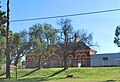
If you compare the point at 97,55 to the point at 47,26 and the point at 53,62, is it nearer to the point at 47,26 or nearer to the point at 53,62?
the point at 53,62

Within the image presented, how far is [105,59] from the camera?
89.3 m

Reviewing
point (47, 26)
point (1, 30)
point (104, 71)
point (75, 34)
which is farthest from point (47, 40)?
point (1, 30)

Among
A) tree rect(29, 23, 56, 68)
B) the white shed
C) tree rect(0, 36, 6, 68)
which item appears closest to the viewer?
tree rect(0, 36, 6, 68)

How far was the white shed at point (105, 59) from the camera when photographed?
287 feet

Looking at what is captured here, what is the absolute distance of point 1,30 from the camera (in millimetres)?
46781

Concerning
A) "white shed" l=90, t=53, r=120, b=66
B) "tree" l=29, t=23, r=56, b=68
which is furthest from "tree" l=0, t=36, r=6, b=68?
"white shed" l=90, t=53, r=120, b=66

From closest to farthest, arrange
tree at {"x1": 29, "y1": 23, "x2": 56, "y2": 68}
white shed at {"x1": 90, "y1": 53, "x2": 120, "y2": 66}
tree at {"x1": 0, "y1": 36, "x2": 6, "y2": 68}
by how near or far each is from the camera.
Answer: tree at {"x1": 0, "y1": 36, "x2": 6, "y2": 68} < tree at {"x1": 29, "y1": 23, "x2": 56, "y2": 68} < white shed at {"x1": 90, "y1": 53, "x2": 120, "y2": 66}

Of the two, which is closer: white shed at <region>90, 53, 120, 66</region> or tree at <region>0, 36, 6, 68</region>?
tree at <region>0, 36, 6, 68</region>

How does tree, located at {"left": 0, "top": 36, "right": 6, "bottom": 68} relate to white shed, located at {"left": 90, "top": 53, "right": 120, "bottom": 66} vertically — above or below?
above

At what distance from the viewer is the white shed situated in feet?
287

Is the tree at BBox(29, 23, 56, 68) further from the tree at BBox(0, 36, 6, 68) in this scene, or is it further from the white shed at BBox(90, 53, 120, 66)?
the white shed at BBox(90, 53, 120, 66)

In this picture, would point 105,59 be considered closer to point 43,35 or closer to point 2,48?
point 43,35

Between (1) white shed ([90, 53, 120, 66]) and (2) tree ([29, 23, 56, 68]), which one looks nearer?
(2) tree ([29, 23, 56, 68])

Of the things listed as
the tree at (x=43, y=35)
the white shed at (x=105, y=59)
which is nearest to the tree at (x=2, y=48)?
the tree at (x=43, y=35)
